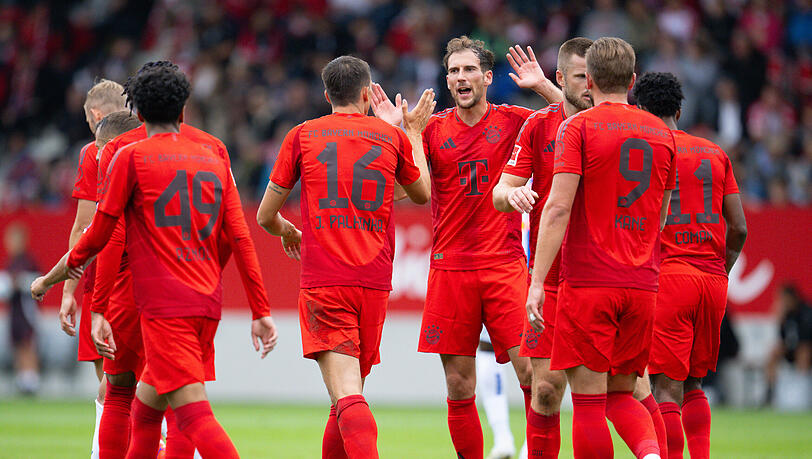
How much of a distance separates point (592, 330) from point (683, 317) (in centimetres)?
180

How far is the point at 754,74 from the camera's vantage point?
17531 mm

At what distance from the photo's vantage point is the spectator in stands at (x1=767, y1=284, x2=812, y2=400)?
1472cm

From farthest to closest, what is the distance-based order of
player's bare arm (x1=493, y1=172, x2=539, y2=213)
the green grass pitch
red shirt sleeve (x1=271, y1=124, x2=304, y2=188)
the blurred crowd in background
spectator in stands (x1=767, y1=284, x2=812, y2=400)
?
the blurred crowd in background, spectator in stands (x1=767, y1=284, x2=812, y2=400), the green grass pitch, red shirt sleeve (x1=271, y1=124, x2=304, y2=188), player's bare arm (x1=493, y1=172, x2=539, y2=213)

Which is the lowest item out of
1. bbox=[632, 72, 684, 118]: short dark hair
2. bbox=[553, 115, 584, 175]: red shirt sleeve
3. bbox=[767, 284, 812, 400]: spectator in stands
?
bbox=[767, 284, 812, 400]: spectator in stands

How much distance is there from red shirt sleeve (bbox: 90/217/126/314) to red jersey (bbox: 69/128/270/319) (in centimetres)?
65

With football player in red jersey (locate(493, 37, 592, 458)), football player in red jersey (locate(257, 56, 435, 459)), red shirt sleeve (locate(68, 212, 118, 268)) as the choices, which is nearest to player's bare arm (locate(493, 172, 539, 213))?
football player in red jersey (locate(493, 37, 592, 458))

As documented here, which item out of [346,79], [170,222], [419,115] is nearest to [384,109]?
A: [419,115]

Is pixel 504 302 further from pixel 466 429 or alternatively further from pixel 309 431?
pixel 309 431

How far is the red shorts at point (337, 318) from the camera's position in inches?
259

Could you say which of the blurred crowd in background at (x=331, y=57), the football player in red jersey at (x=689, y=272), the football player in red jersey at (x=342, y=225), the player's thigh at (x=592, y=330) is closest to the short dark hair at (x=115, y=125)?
the football player in red jersey at (x=342, y=225)

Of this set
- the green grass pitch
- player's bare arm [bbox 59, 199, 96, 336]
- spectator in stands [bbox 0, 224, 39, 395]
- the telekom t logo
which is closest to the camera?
player's bare arm [bbox 59, 199, 96, 336]

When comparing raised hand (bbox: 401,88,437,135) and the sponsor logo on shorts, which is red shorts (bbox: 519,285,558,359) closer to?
the sponsor logo on shorts

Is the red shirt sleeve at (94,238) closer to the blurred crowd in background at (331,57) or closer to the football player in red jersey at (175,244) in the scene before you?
the football player in red jersey at (175,244)

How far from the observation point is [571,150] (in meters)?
6.09
